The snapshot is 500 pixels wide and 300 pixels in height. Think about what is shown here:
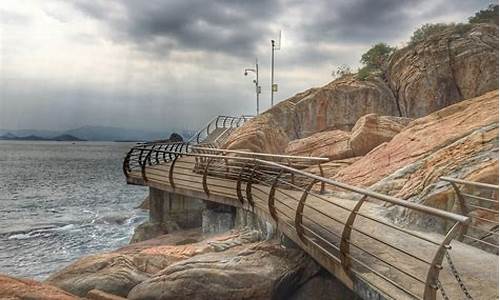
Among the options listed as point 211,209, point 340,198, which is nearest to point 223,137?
point 211,209

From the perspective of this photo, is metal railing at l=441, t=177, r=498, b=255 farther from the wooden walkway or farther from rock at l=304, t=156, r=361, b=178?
rock at l=304, t=156, r=361, b=178

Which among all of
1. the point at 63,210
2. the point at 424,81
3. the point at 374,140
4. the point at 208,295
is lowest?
the point at 63,210

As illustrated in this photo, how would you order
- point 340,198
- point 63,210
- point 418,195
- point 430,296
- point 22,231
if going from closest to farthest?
point 430,296 → point 418,195 → point 340,198 → point 22,231 → point 63,210

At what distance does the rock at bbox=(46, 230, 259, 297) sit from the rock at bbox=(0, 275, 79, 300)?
1.12 m

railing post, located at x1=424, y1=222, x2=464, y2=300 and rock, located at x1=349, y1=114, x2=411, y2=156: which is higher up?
rock, located at x1=349, y1=114, x2=411, y2=156

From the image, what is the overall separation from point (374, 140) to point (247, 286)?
1023 cm

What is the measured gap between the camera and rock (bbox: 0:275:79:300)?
18.1 feet

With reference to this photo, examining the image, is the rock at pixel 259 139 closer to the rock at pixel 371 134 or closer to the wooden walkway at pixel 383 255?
the rock at pixel 371 134

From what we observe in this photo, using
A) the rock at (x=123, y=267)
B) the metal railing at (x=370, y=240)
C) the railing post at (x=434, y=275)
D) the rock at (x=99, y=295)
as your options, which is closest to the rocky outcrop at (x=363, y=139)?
the metal railing at (x=370, y=240)

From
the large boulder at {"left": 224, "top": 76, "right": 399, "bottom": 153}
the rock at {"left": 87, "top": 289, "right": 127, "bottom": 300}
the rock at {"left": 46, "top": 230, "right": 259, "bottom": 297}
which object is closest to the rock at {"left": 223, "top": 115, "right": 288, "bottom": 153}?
the large boulder at {"left": 224, "top": 76, "right": 399, "bottom": 153}

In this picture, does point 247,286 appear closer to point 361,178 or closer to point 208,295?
point 208,295

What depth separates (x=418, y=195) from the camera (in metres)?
7.42

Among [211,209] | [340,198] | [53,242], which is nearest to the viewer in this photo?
[340,198]

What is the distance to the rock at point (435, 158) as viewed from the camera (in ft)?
23.1
